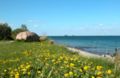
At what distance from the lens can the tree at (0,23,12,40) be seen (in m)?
38.9

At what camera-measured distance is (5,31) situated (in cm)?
3944

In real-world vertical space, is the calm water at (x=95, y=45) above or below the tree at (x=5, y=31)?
below

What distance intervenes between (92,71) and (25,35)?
27.3 m

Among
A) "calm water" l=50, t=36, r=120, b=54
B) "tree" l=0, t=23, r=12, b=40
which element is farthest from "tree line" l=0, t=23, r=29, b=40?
"calm water" l=50, t=36, r=120, b=54

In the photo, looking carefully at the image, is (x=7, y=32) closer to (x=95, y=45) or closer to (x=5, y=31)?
(x=5, y=31)

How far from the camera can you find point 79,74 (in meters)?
6.98

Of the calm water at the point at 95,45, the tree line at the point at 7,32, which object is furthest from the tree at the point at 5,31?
the calm water at the point at 95,45

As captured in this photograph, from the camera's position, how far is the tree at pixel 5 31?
38.9 m

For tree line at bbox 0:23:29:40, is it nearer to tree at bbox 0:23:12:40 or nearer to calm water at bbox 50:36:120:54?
tree at bbox 0:23:12:40

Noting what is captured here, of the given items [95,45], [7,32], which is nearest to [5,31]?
[7,32]

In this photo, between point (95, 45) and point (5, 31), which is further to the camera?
point (95, 45)

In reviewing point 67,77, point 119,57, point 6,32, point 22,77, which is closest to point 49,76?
point 67,77

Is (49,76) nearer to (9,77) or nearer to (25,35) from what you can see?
(9,77)

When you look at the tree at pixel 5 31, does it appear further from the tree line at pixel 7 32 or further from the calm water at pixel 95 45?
the calm water at pixel 95 45
